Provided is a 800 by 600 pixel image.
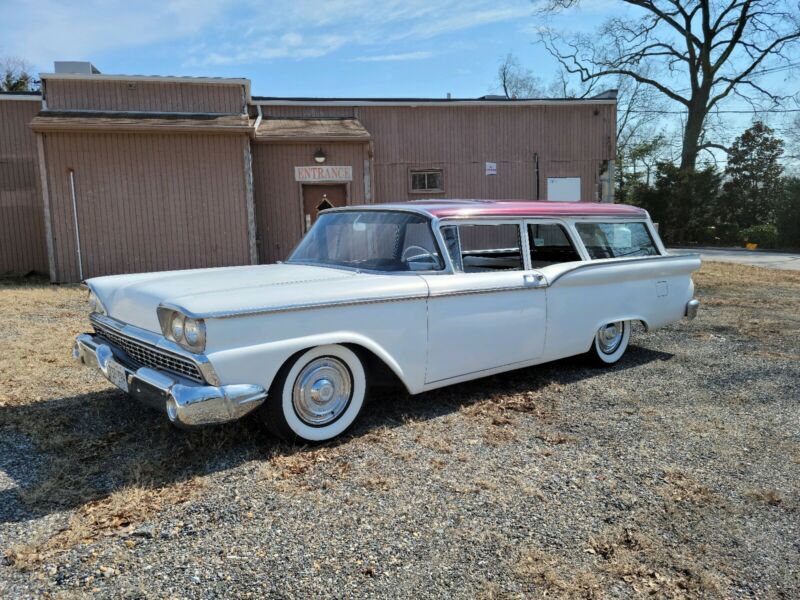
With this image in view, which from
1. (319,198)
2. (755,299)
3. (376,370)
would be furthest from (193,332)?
(319,198)

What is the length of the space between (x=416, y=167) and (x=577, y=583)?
12787 mm

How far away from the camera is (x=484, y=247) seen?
16.8ft

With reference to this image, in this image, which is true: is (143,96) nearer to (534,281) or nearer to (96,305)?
(96,305)

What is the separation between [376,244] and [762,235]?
28.6 m

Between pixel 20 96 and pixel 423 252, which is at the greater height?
pixel 20 96

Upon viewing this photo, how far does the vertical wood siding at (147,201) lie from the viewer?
37.5ft

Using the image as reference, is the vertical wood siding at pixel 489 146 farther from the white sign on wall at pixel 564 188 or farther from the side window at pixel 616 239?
the side window at pixel 616 239

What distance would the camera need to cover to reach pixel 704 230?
29719 millimetres

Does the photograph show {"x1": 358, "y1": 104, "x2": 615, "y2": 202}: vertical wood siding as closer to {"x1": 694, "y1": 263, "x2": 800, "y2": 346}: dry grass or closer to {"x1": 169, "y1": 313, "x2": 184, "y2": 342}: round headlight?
{"x1": 694, "y1": 263, "x2": 800, "y2": 346}: dry grass

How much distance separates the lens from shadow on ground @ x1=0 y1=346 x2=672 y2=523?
113 inches

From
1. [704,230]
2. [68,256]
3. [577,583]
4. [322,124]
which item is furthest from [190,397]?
[704,230]

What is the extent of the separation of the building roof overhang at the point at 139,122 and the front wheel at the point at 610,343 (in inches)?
347

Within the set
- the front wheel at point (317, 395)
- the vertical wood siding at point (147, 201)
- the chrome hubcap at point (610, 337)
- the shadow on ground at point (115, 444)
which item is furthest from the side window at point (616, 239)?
the vertical wood siding at point (147, 201)

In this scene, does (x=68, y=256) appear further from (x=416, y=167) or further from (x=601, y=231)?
(x=601, y=231)
